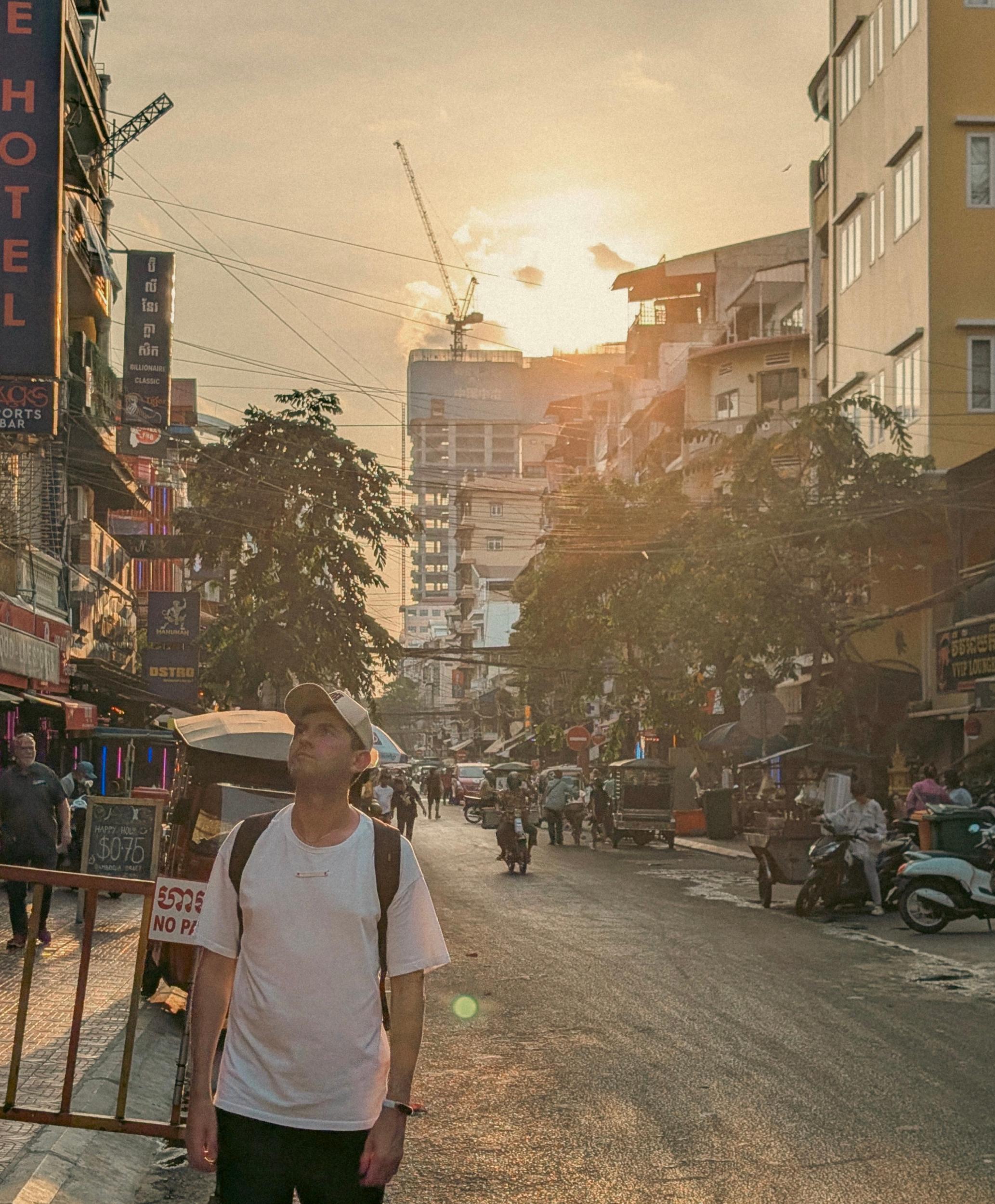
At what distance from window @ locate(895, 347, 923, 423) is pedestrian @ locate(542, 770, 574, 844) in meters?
11.6

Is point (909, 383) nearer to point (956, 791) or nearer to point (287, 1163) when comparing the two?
point (956, 791)

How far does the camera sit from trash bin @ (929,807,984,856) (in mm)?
18266

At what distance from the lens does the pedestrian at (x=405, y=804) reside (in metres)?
35.5

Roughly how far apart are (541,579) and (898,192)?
18.8 meters

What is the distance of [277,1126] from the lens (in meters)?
3.71

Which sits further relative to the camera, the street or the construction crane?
the construction crane

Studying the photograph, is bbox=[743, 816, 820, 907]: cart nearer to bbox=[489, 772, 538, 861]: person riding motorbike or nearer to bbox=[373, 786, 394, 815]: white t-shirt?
bbox=[489, 772, 538, 861]: person riding motorbike

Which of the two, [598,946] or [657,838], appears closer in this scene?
[598,946]

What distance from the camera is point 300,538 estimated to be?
37.1m

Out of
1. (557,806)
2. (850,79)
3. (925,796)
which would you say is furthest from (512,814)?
(850,79)

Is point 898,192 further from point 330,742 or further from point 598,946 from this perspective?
point 330,742

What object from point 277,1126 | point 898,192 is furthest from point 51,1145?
point 898,192

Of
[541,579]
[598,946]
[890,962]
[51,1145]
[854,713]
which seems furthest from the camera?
[541,579]

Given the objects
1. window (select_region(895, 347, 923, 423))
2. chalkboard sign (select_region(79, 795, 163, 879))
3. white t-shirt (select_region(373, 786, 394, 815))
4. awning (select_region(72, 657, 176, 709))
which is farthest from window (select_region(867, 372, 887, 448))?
chalkboard sign (select_region(79, 795, 163, 879))
